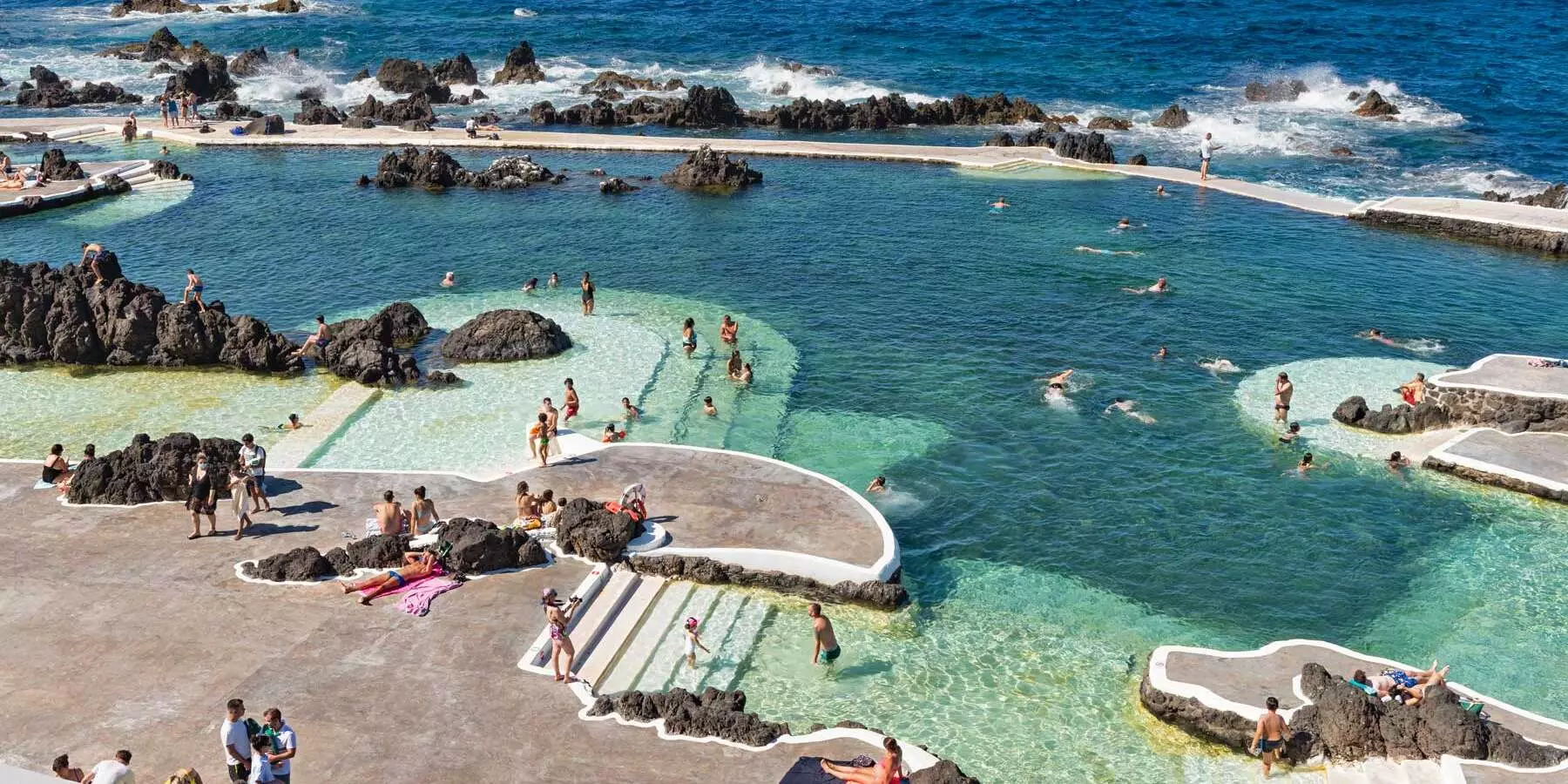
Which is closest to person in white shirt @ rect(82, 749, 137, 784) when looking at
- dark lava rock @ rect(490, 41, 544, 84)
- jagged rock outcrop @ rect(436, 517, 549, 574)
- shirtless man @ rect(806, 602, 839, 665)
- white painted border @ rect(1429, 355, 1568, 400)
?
jagged rock outcrop @ rect(436, 517, 549, 574)

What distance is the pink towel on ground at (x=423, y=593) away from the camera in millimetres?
24500

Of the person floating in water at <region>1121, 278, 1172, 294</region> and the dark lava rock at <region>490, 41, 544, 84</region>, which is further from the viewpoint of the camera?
the dark lava rock at <region>490, 41, 544, 84</region>

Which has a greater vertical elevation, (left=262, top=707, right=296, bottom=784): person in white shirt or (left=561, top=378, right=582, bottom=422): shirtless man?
(left=561, top=378, right=582, bottom=422): shirtless man

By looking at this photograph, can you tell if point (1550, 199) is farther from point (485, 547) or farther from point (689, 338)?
point (485, 547)

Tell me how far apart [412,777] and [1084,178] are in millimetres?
50462

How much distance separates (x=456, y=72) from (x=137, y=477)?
224 feet

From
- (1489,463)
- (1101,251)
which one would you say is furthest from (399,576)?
(1101,251)

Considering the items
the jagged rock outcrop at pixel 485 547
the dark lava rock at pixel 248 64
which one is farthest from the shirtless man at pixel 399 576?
the dark lava rock at pixel 248 64

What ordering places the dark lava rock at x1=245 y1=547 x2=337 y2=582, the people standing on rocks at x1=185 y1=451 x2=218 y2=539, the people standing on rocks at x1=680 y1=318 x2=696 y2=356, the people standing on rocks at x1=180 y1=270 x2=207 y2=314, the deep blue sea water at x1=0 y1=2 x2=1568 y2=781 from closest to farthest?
the deep blue sea water at x1=0 y1=2 x2=1568 y2=781
the dark lava rock at x1=245 y1=547 x2=337 y2=582
the people standing on rocks at x1=185 y1=451 x2=218 y2=539
the people standing on rocks at x1=680 y1=318 x2=696 y2=356
the people standing on rocks at x1=180 y1=270 x2=207 y2=314

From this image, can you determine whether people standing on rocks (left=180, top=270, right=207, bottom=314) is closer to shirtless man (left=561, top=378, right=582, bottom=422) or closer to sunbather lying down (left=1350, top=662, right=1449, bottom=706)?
shirtless man (left=561, top=378, right=582, bottom=422)

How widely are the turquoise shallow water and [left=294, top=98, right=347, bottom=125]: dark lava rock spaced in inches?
461

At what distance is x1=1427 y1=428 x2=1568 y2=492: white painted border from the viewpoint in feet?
101

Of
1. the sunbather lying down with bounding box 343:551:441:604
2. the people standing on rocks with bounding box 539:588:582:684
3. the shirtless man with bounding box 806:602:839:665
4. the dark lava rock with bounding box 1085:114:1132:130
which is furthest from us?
the dark lava rock with bounding box 1085:114:1132:130

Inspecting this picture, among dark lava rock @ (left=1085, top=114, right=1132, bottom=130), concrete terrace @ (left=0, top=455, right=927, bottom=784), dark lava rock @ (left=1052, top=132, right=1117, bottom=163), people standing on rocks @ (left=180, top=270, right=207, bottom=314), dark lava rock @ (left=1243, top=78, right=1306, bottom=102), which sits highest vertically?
dark lava rock @ (left=1243, top=78, right=1306, bottom=102)
